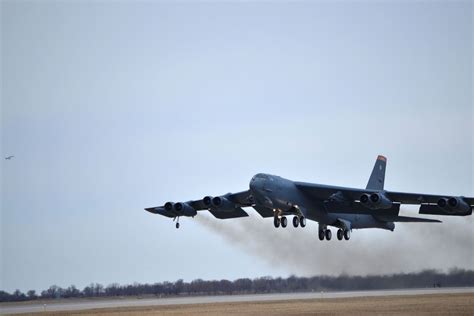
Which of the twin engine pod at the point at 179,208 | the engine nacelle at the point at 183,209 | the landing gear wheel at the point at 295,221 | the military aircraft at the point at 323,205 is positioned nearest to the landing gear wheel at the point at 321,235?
the military aircraft at the point at 323,205

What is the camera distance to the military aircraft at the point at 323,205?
46.9 meters

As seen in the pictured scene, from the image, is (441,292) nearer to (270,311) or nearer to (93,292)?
(270,311)

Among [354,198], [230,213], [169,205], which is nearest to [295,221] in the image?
[354,198]

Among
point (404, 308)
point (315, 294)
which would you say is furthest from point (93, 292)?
point (404, 308)

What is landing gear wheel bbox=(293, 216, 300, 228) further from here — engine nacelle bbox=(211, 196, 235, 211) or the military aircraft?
engine nacelle bbox=(211, 196, 235, 211)

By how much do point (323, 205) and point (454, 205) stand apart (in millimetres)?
7489

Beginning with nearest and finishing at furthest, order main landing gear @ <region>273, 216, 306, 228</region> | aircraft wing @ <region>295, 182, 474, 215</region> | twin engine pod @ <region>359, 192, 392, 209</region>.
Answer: twin engine pod @ <region>359, 192, 392, 209</region>
aircraft wing @ <region>295, 182, 474, 215</region>
main landing gear @ <region>273, 216, 306, 228</region>

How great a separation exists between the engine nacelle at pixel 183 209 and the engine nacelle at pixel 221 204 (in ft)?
4.55

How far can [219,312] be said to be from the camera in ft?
144

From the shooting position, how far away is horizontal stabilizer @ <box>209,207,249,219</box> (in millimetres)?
54053

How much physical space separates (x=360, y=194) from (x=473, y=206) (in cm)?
578

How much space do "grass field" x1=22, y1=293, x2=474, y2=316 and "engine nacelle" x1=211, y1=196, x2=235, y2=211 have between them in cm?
548

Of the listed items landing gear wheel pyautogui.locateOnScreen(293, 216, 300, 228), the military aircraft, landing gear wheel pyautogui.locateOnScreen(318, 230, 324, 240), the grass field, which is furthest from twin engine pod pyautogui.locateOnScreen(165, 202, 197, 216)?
landing gear wheel pyautogui.locateOnScreen(318, 230, 324, 240)

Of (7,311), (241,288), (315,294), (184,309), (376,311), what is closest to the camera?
(376,311)
